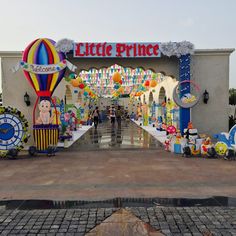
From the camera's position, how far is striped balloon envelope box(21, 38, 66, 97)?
26.9 ft

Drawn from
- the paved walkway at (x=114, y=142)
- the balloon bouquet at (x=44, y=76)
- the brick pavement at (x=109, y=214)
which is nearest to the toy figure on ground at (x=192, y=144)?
the paved walkway at (x=114, y=142)

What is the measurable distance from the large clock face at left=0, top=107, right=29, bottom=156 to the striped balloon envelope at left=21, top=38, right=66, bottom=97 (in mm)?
1235

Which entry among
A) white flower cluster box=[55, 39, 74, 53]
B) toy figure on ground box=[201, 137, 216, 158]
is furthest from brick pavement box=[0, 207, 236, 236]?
white flower cluster box=[55, 39, 74, 53]

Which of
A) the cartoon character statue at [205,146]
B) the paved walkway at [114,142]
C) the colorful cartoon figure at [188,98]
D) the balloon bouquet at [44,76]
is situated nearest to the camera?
the cartoon character statue at [205,146]

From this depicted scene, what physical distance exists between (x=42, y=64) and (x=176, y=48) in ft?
15.7


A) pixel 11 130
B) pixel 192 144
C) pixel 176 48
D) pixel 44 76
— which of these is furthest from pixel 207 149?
pixel 11 130

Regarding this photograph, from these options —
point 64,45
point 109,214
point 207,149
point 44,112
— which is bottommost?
point 109,214

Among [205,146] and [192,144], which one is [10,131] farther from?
[205,146]

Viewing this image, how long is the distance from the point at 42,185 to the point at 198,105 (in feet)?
22.1

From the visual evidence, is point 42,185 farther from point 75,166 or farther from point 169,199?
point 169,199

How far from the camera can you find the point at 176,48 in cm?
909

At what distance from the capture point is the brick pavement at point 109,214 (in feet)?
10.5

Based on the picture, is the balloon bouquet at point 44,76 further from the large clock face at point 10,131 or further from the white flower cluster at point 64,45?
the large clock face at point 10,131

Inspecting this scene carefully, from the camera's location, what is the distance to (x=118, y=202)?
163 inches
